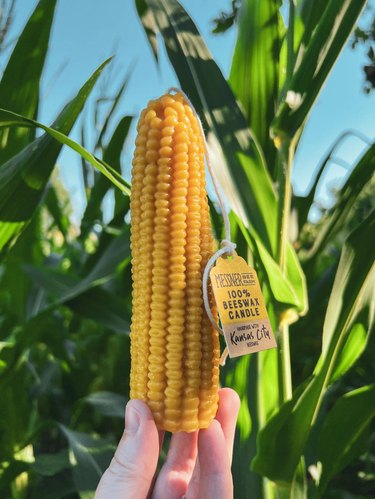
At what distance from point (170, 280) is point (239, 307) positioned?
95mm

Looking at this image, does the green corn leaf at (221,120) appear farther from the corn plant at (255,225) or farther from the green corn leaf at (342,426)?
the green corn leaf at (342,426)

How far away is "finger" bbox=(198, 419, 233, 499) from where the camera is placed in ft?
2.17

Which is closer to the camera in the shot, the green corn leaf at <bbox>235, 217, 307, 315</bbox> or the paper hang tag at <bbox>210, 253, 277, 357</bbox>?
the paper hang tag at <bbox>210, 253, 277, 357</bbox>

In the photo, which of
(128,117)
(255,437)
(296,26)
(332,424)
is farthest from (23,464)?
(296,26)

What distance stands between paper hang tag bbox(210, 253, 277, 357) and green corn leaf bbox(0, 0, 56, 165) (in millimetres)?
562

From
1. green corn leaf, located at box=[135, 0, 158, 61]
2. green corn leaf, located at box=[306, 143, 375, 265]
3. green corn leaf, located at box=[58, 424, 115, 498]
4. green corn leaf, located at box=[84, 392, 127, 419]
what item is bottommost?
green corn leaf, located at box=[58, 424, 115, 498]

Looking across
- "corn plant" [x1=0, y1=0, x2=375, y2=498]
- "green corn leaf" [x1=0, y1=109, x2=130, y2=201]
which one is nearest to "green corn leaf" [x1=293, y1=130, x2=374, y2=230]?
"corn plant" [x1=0, y1=0, x2=375, y2=498]

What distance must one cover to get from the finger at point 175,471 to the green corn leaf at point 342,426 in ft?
1.24

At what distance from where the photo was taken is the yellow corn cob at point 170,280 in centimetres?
62

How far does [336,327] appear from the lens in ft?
2.89

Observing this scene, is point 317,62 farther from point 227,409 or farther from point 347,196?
point 227,409

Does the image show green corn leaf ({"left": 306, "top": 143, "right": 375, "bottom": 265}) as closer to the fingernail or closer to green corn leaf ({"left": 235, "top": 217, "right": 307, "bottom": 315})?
green corn leaf ({"left": 235, "top": 217, "right": 307, "bottom": 315})

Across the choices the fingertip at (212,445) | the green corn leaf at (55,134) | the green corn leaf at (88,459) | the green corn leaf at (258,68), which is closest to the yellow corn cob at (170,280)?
the fingertip at (212,445)

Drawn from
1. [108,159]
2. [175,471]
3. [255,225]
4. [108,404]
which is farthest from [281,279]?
[108,404]
